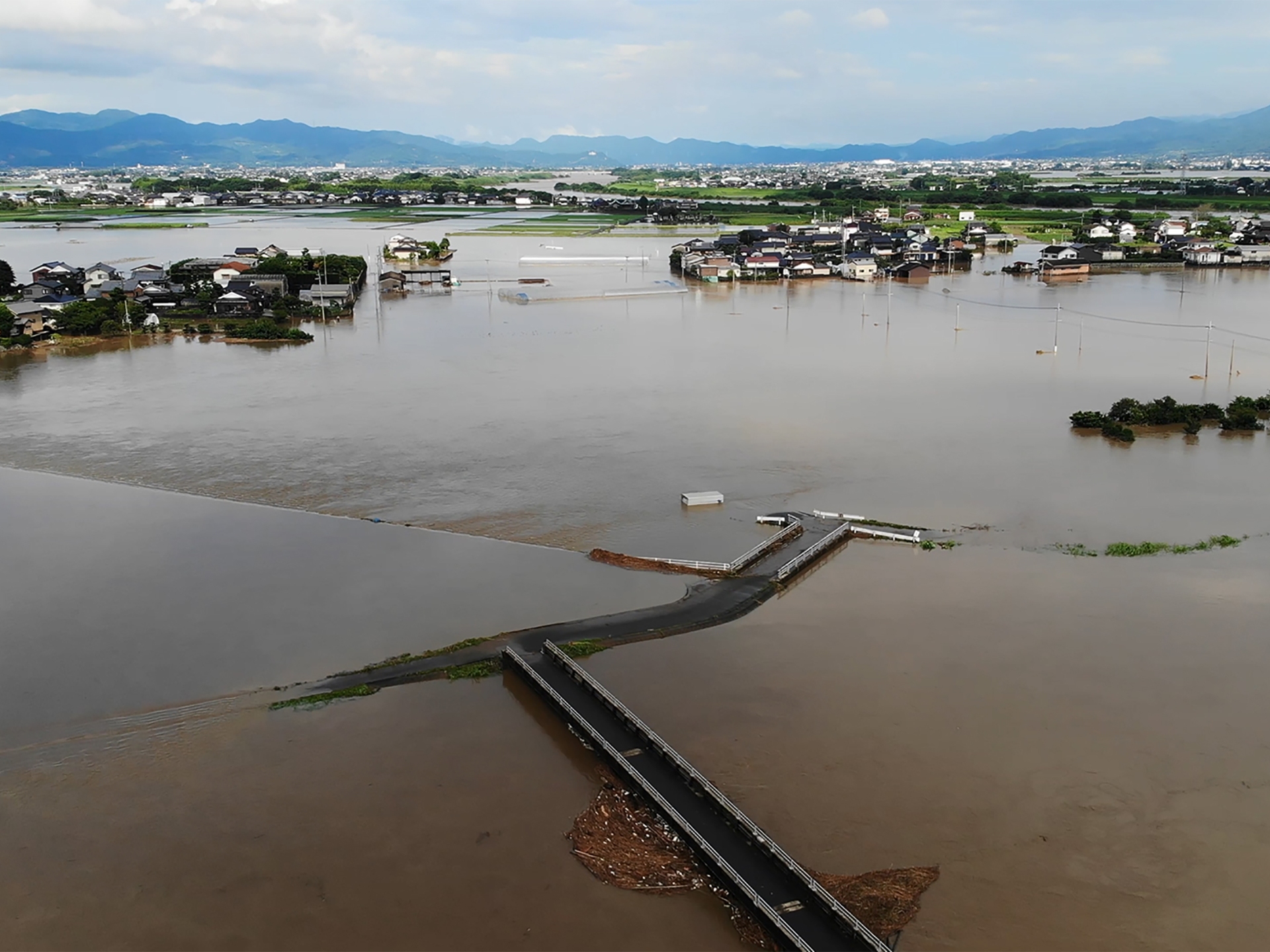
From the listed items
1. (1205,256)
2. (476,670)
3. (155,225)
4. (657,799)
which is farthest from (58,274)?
(1205,256)

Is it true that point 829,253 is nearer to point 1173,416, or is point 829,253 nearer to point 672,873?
point 1173,416

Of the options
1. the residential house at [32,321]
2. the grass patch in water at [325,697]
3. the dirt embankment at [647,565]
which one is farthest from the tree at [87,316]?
the grass patch in water at [325,697]

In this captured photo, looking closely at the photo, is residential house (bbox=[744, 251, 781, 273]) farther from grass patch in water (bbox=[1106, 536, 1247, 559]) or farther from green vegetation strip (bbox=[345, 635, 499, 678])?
green vegetation strip (bbox=[345, 635, 499, 678])

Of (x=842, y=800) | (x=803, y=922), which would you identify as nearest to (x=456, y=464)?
(x=842, y=800)

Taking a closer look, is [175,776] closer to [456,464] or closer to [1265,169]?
[456,464]

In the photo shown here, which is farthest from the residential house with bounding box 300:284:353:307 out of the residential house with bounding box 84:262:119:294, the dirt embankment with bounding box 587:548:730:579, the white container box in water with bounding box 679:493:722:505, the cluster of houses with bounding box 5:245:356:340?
the dirt embankment with bounding box 587:548:730:579

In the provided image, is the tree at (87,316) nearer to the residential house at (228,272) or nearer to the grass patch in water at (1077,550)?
the residential house at (228,272)
